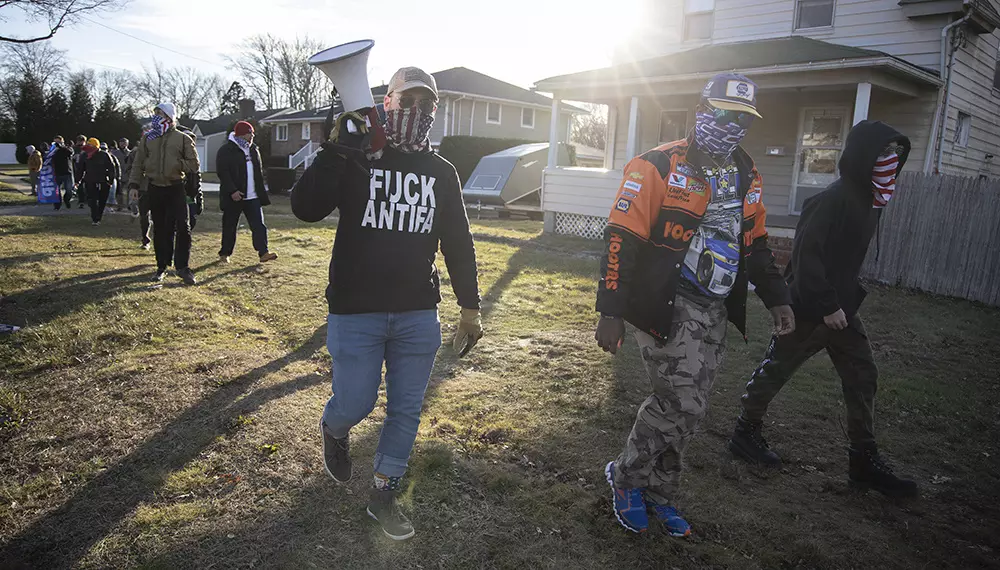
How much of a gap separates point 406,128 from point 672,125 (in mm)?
14597

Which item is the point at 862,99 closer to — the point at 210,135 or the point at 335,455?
the point at 335,455

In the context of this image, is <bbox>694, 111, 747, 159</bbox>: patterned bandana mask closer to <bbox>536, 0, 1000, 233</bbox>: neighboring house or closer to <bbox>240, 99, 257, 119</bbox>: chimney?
<bbox>536, 0, 1000, 233</bbox>: neighboring house

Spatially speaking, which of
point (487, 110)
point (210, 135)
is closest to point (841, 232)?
point (487, 110)

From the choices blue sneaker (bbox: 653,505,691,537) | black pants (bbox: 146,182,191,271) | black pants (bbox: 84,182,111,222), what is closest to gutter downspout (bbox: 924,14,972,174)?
blue sneaker (bbox: 653,505,691,537)

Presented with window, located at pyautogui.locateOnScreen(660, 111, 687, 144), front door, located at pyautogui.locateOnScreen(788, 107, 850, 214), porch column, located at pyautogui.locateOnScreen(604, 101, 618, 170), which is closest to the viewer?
front door, located at pyautogui.locateOnScreen(788, 107, 850, 214)

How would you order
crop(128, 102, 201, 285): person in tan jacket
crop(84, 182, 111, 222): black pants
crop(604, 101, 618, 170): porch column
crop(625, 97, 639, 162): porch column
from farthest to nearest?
crop(604, 101, 618, 170): porch column, crop(625, 97, 639, 162): porch column, crop(84, 182, 111, 222): black pants, crop(128, 102, 201, 285): person in tan jacket

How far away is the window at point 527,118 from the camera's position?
36188 mm

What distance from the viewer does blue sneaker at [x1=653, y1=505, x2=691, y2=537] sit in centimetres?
314

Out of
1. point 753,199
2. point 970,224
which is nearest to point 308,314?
point 753,199

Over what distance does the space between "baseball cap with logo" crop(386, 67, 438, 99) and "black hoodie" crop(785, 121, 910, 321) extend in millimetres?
2302

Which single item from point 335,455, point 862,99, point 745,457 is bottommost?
point 745,457

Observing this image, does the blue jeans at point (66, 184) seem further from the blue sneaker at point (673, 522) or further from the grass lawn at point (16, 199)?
the blue sneaker at point (673, 522)

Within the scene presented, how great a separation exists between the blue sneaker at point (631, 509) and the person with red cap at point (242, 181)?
266 inches

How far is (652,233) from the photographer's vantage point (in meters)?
2.94
